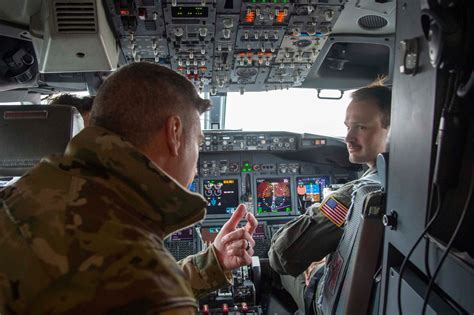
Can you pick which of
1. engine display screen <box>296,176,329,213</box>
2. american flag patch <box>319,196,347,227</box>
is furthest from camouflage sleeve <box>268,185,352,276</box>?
engine display screen <box>296,176,329,213</box>

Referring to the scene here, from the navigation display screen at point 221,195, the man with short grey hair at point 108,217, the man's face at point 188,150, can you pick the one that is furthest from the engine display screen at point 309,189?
the man with short grey hair at point 108,217

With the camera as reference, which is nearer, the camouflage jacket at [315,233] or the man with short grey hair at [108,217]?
the man with short grey hair at [108,217]

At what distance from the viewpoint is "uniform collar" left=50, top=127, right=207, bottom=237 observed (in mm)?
877

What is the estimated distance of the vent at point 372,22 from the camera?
2.61 metres

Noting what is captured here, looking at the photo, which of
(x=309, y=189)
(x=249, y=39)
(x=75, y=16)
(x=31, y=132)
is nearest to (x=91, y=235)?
(x=31, y=132)

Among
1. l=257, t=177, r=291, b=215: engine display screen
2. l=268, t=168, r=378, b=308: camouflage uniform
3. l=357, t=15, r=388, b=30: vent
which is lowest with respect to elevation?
l=257, t=177, r=291, b=215: engine display screen

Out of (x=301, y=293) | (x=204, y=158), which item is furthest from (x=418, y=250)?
(x=204, y=158)

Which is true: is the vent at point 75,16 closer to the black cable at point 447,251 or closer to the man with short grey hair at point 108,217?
the man with short grey hair at point 108,217

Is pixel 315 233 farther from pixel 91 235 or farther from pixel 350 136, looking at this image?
pixel 91 235

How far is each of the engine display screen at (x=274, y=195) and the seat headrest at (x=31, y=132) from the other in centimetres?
286

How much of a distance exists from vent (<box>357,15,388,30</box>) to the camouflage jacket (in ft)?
3.76

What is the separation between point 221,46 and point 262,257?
2.22 m

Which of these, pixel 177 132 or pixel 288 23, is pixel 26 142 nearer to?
pixel 177 132

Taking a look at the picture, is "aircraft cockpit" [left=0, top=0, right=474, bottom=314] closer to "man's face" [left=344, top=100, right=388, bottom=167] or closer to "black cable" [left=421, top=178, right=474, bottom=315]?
"black cable" [left=421, top=178, right=474, bottom=315]
